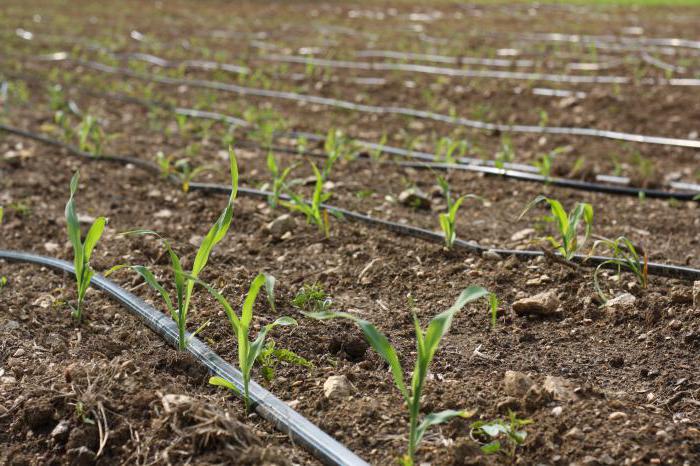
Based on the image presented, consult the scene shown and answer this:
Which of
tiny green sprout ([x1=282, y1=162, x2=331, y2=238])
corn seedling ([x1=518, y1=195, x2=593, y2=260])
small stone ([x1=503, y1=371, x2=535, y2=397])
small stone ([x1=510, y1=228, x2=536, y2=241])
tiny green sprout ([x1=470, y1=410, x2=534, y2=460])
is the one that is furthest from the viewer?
small stone ([x1=510, y1=228, x2=536, y2=241])

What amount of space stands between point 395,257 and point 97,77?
5.20 metres

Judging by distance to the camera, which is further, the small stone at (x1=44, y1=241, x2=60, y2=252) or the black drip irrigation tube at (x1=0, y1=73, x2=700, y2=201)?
the black drip irrigation tube at (x1=0, y1=73, x2=700, y2=201)

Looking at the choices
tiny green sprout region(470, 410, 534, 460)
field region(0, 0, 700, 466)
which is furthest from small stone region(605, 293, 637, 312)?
tiny green sprout region(470, 410, 534, 460)

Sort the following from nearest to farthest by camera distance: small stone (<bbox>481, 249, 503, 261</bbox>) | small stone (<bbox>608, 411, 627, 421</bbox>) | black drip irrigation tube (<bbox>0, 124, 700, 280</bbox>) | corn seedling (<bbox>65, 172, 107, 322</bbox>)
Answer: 1. small stone (<bbox>608, 411, 627, 421</bbox>)
2. corn seedling (<bbox>65, 172, 107, 322</bbox>)
3. black drip irrigation tube (<bbox>0, 124, 700, 280</bbox>)
4. small stone (<bbox>481, 249, 503, 261</bbox>)

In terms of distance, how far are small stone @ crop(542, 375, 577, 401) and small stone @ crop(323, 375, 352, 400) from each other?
0.49 m

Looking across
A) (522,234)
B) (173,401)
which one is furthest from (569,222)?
(173,401)

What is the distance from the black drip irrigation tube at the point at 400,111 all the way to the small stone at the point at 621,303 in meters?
2.53

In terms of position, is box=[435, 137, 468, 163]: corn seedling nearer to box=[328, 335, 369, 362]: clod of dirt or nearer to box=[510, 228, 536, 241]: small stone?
box=[510, 228, 536, 241]: small stone

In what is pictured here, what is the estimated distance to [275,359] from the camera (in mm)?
2234

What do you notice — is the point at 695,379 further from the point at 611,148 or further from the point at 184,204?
the point at 611,148

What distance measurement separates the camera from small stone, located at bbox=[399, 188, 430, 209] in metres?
3.66

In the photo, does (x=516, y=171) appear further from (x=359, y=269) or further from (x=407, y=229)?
(x=359, y=269)

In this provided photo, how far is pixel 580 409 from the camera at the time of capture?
1.90 metres

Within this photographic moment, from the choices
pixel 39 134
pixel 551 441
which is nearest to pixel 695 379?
pixel 551 441
